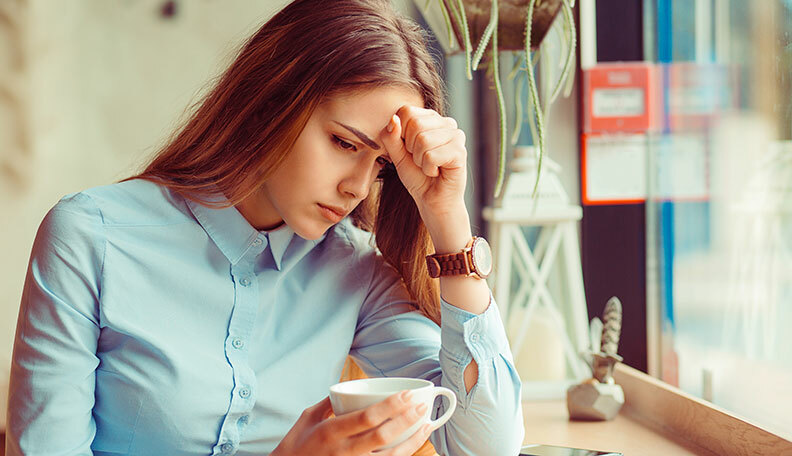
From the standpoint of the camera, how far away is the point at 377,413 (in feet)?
2.41

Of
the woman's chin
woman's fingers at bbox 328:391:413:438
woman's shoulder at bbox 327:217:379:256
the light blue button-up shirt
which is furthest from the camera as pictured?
woman's shoulder at bbox 327:217:379:256

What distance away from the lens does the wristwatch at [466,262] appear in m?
1.06

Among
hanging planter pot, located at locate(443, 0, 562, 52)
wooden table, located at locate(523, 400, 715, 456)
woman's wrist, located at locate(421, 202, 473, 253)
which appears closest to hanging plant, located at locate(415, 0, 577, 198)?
hanging planter pot, located at locate(443, 0, 562, 52)

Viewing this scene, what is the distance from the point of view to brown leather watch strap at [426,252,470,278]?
3.48 feet

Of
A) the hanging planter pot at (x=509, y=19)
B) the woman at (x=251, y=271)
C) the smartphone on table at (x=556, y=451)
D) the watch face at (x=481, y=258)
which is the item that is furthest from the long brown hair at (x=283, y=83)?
the smartphone on table at (x=556, y=451)

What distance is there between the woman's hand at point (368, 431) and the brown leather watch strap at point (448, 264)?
32 cm

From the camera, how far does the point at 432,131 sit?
40.0 inches

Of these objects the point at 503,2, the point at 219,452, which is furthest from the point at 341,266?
the point at 503,2

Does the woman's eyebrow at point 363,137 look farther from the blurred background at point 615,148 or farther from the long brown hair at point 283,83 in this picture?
the blurred background at point 615,148

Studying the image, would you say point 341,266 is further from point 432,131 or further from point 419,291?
point 432,131

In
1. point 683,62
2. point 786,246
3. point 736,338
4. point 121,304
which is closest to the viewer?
point 121,304

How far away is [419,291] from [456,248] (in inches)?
6.2

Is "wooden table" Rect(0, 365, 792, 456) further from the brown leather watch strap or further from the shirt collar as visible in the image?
the shirt collar

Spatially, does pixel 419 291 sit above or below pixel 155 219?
below
